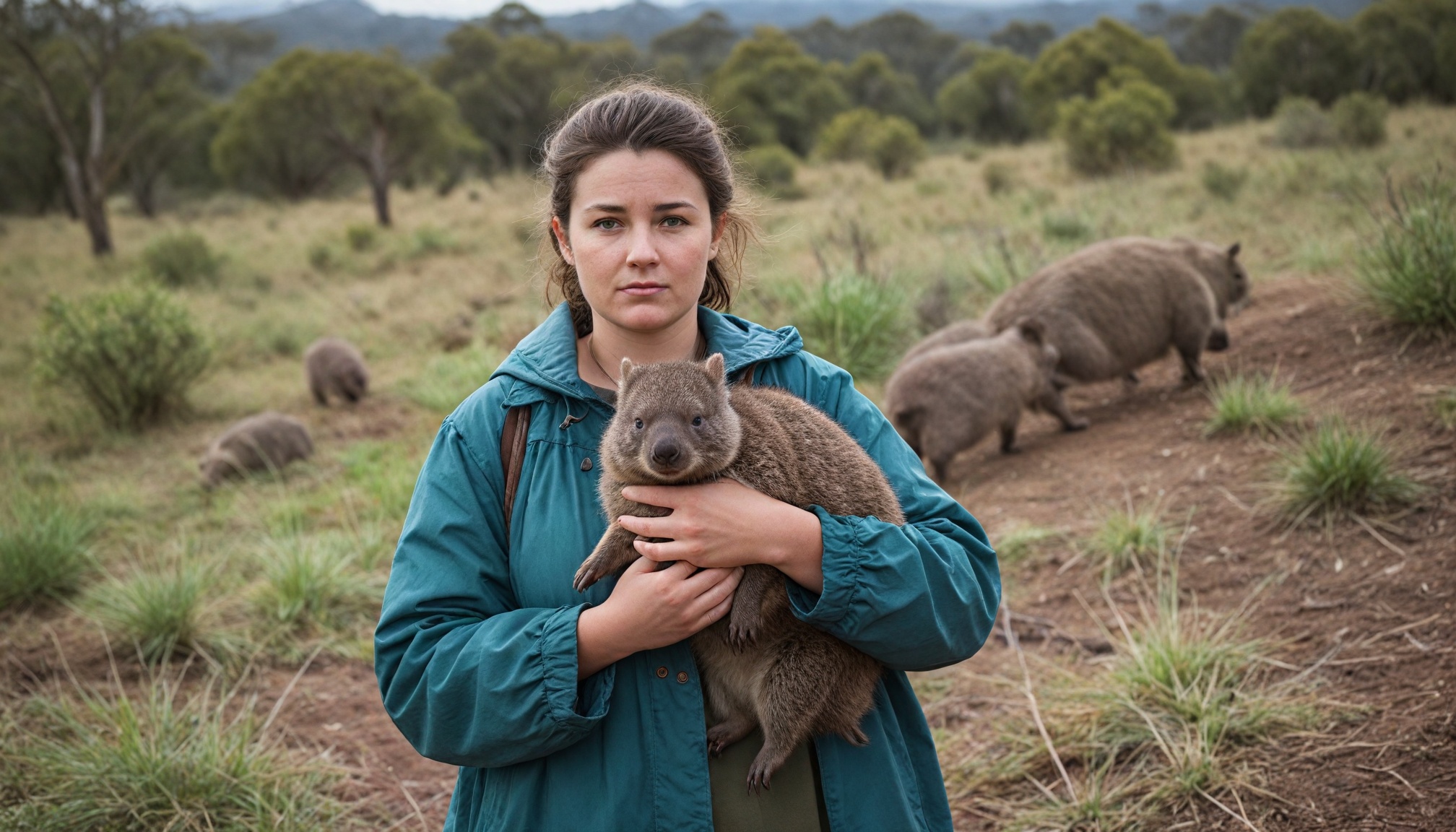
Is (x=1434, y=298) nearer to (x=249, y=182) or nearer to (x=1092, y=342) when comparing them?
(x=1092, y=342)

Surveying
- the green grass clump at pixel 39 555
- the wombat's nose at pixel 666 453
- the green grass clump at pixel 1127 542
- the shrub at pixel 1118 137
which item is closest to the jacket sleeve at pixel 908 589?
the wombat's nose at pixel 666 453

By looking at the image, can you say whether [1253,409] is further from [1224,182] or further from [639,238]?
[1224,182]

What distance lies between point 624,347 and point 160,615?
168 inches

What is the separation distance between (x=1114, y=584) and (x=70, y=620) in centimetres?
653

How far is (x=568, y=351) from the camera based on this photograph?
247 cm

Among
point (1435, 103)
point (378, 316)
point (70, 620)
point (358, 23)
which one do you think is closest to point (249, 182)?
point (378, 316)

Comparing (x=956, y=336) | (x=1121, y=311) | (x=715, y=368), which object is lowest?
(x=956, y=336)

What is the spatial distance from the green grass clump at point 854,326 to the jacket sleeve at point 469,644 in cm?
723

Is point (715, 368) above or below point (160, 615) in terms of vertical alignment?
above

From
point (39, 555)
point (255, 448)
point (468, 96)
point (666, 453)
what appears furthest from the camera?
point (468, 96)

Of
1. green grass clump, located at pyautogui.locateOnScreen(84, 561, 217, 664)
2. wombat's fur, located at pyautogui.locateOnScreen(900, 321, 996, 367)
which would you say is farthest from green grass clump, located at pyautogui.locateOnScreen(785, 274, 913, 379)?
green grass clump, located at pyautogui.locateOnScreen(84, 561, 217, 664)

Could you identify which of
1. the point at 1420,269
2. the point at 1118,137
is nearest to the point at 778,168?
the point at 1118,137

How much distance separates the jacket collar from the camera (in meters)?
2.40

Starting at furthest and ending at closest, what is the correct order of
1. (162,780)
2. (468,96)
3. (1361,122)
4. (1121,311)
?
(468,96) → (1361,122) → (1121,311) → (162,780)
